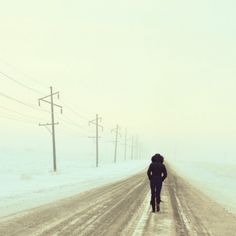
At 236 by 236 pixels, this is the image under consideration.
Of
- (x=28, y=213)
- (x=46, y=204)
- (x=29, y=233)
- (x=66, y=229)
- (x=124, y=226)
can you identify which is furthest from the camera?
(x=46, y=204)

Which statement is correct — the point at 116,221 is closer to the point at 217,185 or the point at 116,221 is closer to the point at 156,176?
the point at 156,176

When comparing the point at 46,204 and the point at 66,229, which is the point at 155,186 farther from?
the point at 66,229

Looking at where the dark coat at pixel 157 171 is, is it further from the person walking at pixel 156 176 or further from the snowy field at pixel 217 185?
the snowy field at pixel 217 185

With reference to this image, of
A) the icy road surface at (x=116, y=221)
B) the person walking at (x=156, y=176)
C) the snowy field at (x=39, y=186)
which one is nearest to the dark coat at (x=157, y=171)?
the person walking at (x=156, y=176)

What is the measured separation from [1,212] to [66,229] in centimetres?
410

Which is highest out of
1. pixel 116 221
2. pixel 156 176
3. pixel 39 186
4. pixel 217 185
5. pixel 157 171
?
pixel 157 171

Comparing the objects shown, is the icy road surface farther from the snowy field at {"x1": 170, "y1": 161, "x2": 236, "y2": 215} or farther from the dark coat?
the snowy field at {"x1": 170, "y1": 161, "x2": 236, "y2": 215}

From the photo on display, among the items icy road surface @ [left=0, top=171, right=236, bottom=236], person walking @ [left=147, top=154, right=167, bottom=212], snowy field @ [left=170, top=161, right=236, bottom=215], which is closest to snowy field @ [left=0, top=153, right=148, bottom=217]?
icy road surface @ [left=0, top=171, right=236, bottom=236]

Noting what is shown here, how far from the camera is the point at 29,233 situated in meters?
9.95

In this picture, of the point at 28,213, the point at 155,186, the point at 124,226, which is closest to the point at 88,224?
the point at 124,226

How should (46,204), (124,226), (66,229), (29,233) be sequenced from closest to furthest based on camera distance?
(29,233)
(66,229)
(124,226)
(46,204)

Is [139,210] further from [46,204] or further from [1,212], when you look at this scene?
[1,212]

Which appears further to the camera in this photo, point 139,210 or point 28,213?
point 139,210

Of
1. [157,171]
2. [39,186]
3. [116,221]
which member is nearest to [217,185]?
[39,186]
